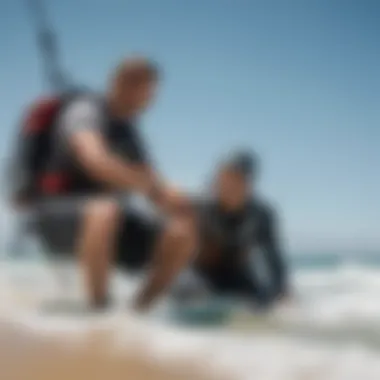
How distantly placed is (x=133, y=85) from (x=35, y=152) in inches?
13.1

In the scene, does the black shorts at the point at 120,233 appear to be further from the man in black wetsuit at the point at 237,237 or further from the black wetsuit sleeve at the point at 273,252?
the black wetsuit sleeve at the point at 273,252

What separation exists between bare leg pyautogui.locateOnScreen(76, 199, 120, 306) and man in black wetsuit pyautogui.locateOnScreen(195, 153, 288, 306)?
1.78 ft

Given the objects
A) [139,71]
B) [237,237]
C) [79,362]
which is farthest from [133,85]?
[79,362]

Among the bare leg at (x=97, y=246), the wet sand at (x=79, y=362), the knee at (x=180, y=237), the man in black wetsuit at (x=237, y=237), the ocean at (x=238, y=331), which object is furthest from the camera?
the man in black wetsuit at (x=237, y=237)

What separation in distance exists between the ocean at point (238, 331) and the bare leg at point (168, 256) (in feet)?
0.16

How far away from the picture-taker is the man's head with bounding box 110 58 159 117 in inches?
88.6

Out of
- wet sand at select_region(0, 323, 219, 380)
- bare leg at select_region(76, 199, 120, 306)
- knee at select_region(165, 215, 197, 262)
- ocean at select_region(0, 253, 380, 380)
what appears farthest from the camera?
knee at select_region(165, 215, 197, 262)

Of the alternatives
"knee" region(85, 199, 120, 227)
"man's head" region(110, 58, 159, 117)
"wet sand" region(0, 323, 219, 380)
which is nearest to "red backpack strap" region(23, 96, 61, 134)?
"man's head" region(110, 58, 159, 117)

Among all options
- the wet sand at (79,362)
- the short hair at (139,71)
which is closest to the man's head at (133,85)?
the short hair at (139,71)

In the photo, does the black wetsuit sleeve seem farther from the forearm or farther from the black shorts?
the forearm

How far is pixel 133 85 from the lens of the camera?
226cm

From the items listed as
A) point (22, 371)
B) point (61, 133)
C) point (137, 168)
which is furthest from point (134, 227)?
point (22, 371)

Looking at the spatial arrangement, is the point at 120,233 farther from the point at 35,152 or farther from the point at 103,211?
the point at 35,152

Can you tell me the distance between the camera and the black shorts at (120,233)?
2180 mm
